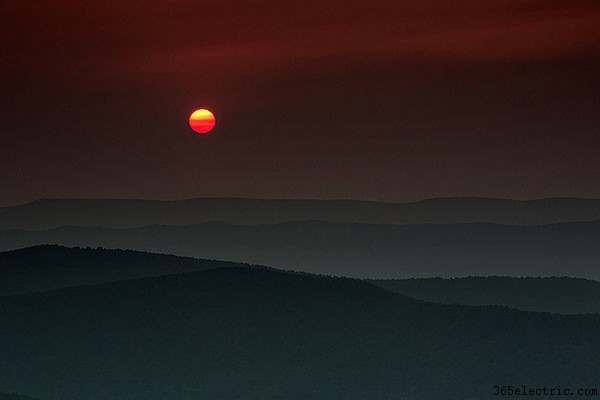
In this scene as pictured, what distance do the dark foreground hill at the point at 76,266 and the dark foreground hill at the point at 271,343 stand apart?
2.29ft

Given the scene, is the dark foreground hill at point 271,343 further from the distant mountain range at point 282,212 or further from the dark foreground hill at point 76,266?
the distant mountain range at point 282,212

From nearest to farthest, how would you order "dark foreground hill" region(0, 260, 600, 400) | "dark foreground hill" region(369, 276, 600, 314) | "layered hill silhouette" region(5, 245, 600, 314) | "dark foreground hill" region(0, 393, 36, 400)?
"dark foreground hill" region(0, 393, 36, 400), "dark foreground hill" region(0, 260, 600, 400), "layered hill silhouette" region(5, 245, 600, 314), "dark foreground hill" region(369, 276, 600, 314)

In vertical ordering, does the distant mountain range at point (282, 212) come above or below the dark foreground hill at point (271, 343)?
above

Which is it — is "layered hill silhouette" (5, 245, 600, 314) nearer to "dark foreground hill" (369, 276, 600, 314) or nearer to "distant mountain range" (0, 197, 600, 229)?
"dark foreground hill" (369, 276, 600, 314)

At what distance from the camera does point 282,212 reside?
1246 inches

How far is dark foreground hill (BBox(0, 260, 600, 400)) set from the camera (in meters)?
27.4

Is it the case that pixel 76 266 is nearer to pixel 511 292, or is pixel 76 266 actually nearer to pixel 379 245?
pixel 379 245

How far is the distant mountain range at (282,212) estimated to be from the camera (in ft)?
94.8

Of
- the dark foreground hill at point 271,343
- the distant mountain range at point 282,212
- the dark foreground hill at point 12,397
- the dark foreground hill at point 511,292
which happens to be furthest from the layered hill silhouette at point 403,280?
the dark foreground hill at point 12,397

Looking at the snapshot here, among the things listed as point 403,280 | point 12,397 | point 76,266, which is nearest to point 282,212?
point 403,280

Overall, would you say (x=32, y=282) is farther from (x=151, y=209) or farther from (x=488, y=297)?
(x=488, y=297)

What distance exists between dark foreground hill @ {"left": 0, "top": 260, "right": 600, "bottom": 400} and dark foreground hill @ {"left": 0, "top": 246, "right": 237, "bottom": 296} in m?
0.70

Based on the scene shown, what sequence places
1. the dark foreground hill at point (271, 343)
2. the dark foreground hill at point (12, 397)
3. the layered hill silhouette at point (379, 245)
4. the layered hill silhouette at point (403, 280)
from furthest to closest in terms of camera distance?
the layered hill silhouette at point (403, 280) → the layered hill silhouette at point (379, 245) → the dark foreground hill at point (271, 343) → the dark foreground hill at point (12, 397)

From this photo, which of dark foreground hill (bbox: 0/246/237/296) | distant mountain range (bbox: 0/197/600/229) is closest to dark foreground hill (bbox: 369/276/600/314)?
distant mountain range (bbox: 0/197/600/229)
